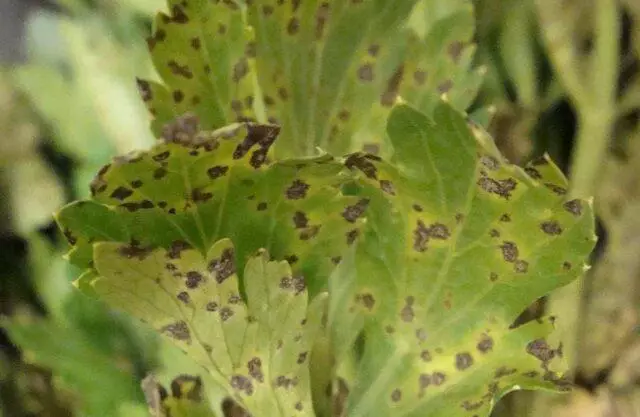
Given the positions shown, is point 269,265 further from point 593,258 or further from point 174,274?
point 593,258

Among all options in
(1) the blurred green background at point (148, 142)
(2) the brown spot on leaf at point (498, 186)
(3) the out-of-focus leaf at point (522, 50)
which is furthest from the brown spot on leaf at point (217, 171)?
(3) the out-of-focus leaf at point (522, 50)

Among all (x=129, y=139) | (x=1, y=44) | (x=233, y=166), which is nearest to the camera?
(x=233, y=166)

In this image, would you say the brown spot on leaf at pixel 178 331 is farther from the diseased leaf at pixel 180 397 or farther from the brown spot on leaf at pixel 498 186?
the brown spot on leaf at pixel 498 186

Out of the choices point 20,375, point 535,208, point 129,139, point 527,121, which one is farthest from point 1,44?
point 535,208

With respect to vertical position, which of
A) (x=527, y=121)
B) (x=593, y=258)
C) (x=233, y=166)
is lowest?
→ (x=593, y=258)

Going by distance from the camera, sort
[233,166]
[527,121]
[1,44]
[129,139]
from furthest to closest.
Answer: [1,44] < [129,139] < [527,121] < [233,166]

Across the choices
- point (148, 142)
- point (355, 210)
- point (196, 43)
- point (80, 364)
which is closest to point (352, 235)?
point (355, 210)

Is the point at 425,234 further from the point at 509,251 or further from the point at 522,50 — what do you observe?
the point at 522,50
